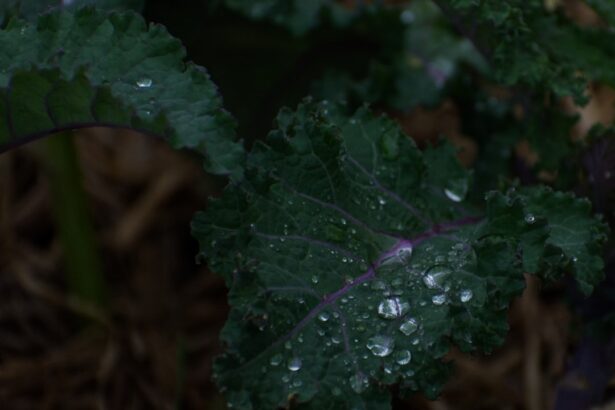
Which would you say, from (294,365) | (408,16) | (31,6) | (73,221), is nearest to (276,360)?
(294,365)

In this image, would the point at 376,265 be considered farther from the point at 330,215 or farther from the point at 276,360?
the point at 276,360

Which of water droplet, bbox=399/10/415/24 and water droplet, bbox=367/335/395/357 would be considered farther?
water droplet, bbox=399/10/415/24

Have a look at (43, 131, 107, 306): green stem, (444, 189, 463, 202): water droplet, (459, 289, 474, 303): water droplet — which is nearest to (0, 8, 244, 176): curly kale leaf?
(459, 289, 474, 303): water droplet

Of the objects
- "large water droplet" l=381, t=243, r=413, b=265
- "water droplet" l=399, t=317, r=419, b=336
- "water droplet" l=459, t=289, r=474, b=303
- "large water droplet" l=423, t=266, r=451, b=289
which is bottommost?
"large water droplet" l=381, t=243, r=413, b=265

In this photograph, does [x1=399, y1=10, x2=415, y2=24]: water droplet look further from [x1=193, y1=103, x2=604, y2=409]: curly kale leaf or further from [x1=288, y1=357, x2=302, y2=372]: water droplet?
[x1=288, y1=357, x2=302, y2=372]: water droplet

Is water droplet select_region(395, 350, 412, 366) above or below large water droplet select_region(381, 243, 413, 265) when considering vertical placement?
above

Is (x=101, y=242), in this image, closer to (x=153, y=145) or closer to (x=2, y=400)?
(x=153, y=145)

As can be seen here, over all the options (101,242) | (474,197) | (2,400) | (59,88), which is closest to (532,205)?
(474,197)
